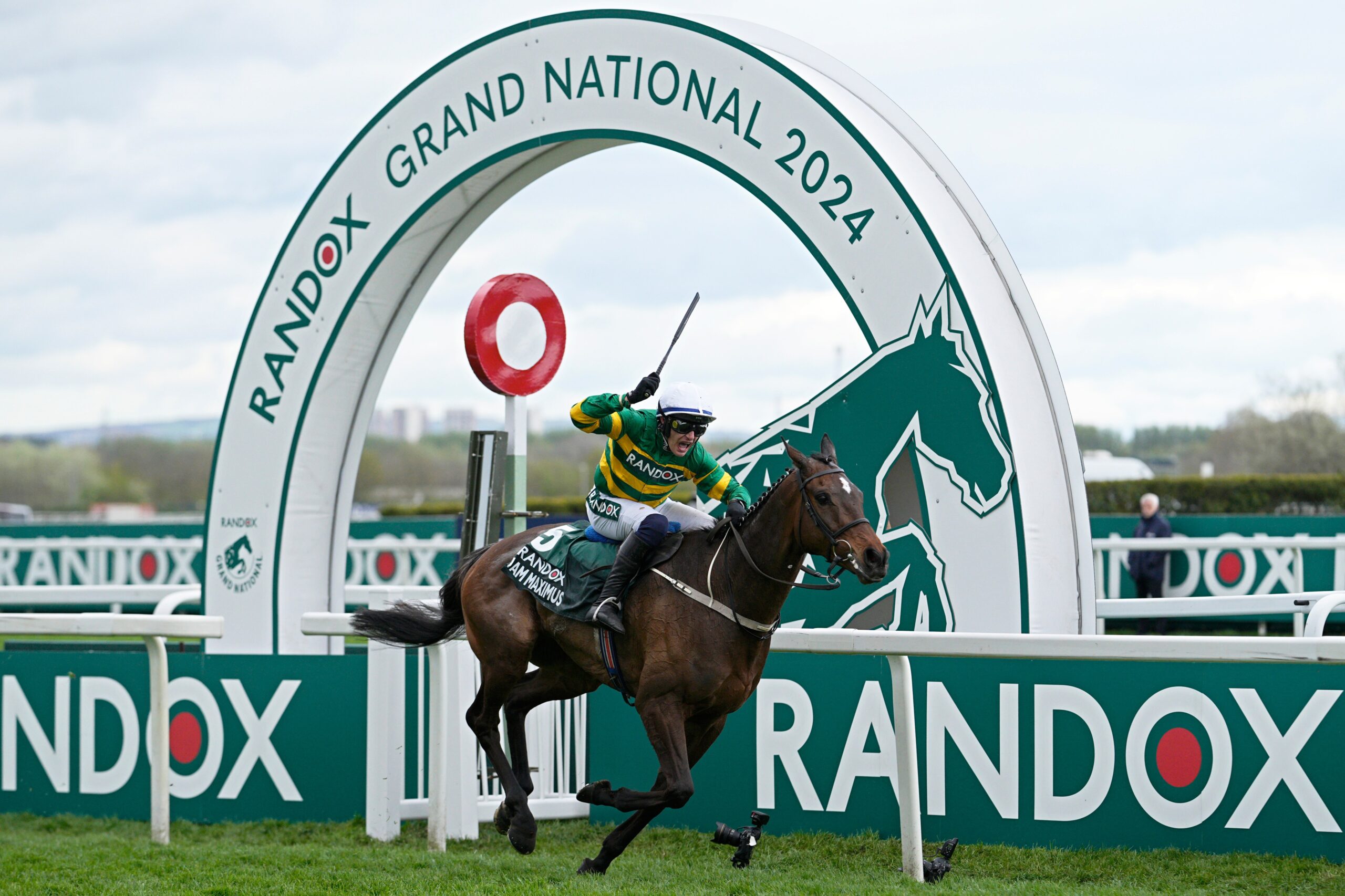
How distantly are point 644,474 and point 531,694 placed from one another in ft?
3.10

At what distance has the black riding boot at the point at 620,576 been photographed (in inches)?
188

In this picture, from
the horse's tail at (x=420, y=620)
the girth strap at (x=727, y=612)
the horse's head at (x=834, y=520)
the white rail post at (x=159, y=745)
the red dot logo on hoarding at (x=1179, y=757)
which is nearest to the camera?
the horse's head at (x=834, y=520)

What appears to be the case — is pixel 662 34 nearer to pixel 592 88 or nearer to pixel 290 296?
pixel 592 88

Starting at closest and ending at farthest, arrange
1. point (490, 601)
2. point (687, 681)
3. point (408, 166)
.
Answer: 1. point (687, 681)
2. point (490, 601)
3. point (408, 166)

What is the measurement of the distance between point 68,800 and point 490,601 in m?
2.72

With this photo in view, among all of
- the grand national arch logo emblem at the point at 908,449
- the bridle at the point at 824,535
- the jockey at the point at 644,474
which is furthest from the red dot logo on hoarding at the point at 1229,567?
the bridle at the point at 824,535

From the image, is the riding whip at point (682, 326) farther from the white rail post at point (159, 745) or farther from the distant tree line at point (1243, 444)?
the distant tree line at point (1243, 444)

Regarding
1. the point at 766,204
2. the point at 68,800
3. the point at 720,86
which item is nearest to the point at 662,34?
the point at 720,86

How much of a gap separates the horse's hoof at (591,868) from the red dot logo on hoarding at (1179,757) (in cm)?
195

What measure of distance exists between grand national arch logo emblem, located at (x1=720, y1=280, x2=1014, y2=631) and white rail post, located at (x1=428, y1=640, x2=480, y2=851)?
154cm

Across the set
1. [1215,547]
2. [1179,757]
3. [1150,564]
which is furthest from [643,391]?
[1150,564]

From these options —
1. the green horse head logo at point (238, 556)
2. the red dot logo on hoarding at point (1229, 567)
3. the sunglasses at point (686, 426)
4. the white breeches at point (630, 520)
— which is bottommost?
the red dot logo on hoarding at point (1229, 567)

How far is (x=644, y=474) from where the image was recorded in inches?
200

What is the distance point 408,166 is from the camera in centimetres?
761
